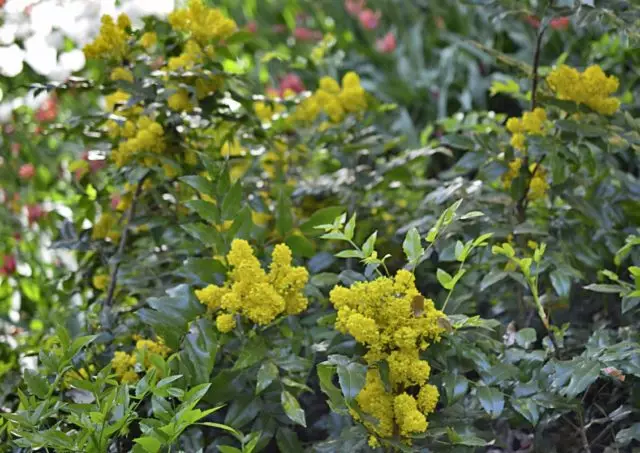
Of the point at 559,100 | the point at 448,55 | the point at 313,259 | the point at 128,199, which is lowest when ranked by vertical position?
the point at 448,55

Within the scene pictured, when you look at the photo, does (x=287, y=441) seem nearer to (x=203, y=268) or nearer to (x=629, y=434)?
(x=203, y=268)

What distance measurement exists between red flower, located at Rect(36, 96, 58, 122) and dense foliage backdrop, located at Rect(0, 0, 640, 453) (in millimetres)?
579

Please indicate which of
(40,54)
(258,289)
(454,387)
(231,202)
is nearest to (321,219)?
(231,202)

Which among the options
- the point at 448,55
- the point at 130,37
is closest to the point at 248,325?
the point at 130,37

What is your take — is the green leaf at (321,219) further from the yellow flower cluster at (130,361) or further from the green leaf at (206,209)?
the yellow flower cluster at (130,361)

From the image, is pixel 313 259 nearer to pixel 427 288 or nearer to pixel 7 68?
pixel 427 288

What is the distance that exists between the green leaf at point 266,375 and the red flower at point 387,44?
7.63 ft

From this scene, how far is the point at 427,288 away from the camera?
1667 millimetres

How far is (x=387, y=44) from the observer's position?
3.31 metres

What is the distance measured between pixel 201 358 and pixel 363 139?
0.78 metres

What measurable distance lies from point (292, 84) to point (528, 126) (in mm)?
1707

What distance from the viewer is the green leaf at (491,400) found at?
1098 millimetres

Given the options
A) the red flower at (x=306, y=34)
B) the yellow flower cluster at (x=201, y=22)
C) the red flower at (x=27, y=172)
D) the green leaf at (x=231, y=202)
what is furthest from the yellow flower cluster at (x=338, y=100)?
the red flower at (x=306, y=34)

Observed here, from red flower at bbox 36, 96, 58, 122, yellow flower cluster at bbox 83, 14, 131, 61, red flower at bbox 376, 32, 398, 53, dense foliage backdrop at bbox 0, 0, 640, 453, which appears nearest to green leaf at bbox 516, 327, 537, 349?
dense foliage backdrop at bbox 0, 0, 640, 453
